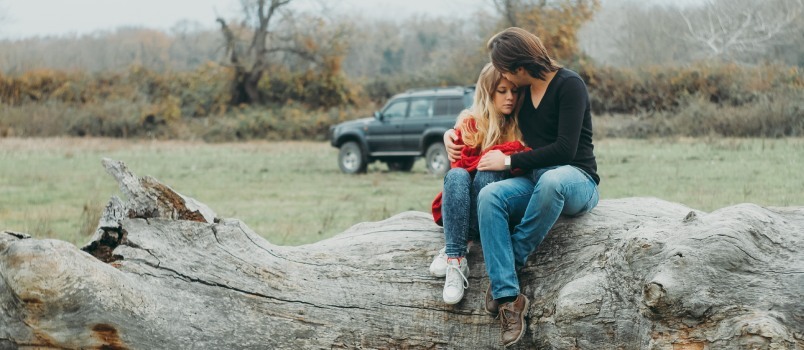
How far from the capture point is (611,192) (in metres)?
16.1

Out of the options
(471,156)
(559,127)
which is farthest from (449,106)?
(559,127)

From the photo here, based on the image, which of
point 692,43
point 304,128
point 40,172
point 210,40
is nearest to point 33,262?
point 40,172

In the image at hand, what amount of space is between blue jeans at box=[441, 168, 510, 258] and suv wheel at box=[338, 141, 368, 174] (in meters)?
19.0

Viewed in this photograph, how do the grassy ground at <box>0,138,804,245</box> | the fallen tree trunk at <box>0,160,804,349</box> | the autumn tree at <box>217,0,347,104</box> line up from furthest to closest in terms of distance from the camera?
the autumn tree at <box>217,0,347,104</box> → the grassy ground at <box>0,138,804,245</box> → the fallen tree trunk at <box>0,160,804,349</box>

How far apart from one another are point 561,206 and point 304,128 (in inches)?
1388

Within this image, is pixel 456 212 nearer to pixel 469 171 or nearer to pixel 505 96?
pixel 469 171

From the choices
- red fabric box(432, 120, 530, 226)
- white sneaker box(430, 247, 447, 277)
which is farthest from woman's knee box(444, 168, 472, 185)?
white sneaker box(430, 247, 447, 277)

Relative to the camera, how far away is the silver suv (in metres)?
23.2

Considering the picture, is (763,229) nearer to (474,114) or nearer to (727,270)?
(727,270)

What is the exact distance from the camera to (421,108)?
24172mm

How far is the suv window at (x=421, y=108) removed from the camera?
945 inches

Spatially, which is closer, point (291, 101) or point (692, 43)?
point (692, 43)

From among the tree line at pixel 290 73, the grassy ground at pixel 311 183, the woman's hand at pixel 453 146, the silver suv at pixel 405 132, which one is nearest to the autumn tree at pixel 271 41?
the tree line at pixel 290 73

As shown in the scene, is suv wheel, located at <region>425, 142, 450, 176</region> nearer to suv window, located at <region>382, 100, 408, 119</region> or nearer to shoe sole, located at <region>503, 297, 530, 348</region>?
suv window, located at <region>382, 100, 408, 119</region>
